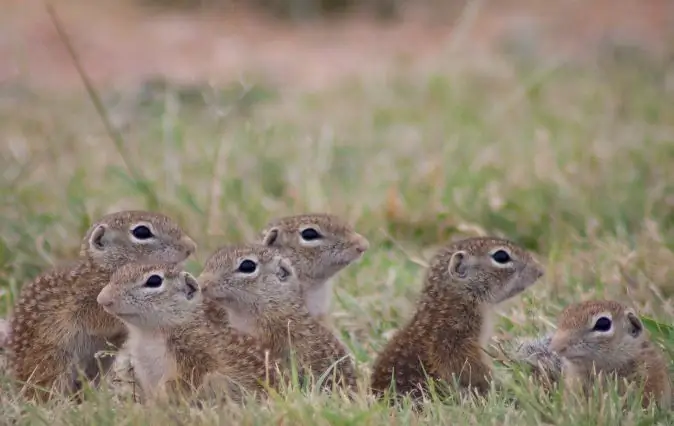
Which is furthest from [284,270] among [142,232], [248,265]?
[142,232]

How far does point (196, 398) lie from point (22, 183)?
405 centimetres

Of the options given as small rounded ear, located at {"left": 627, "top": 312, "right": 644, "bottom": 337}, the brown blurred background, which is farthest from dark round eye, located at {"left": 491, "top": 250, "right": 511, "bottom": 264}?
the brown blurred background

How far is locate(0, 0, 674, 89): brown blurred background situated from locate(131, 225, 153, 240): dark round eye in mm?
6135

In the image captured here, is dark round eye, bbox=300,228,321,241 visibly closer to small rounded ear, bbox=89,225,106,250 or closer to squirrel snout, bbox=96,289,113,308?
small rounded ear, bbox=89,225,106,250

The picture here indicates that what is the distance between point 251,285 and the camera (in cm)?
507

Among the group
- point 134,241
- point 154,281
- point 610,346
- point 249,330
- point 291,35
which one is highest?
point 291,35

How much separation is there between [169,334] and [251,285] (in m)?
0.50

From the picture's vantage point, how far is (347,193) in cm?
803

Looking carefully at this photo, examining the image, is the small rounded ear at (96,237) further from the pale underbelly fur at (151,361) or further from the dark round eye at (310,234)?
the dark round eye at (310,234)

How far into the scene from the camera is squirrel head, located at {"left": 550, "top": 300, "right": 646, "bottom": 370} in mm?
4668

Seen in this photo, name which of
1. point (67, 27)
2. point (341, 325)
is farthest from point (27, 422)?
point (67, 27)

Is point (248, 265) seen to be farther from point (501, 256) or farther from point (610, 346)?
point (610, 346)

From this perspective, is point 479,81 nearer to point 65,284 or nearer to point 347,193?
point 347,193

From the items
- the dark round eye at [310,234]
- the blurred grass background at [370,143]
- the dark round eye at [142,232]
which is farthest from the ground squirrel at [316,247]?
the dark round eye at [142,232]
